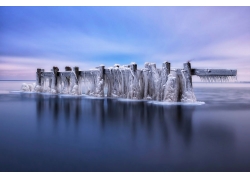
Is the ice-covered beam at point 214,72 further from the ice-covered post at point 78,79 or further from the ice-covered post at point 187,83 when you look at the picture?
the ice-covered post at point 78,79

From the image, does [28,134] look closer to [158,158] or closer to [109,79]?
[158,158]

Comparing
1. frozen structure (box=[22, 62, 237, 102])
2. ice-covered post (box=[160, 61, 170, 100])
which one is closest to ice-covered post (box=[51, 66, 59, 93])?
frozen structure (box=[22, 62, 237, 102])

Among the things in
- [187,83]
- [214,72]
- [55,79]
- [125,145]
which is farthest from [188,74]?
[55,79]

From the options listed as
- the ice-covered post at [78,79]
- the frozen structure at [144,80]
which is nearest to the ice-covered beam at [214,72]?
the frozen structure at [144,80]

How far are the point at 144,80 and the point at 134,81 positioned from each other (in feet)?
2.01

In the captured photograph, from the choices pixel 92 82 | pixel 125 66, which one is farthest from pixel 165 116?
pixel 92 82

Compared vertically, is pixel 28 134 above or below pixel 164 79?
below

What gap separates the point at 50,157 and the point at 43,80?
1758 cm

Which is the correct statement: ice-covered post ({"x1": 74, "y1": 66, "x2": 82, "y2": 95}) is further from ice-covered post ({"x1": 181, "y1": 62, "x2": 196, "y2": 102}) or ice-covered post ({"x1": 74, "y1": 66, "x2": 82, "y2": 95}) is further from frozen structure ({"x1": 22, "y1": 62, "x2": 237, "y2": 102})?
ice-covered post ({"x1": 181, "y1": 62, "x2": 196, "y2": 102})

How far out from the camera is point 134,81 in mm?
12000

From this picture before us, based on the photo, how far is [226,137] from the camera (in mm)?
4809

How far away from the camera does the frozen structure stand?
10.6m

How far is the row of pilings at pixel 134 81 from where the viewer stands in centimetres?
1059

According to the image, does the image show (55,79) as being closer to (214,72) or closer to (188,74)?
(188,74)
